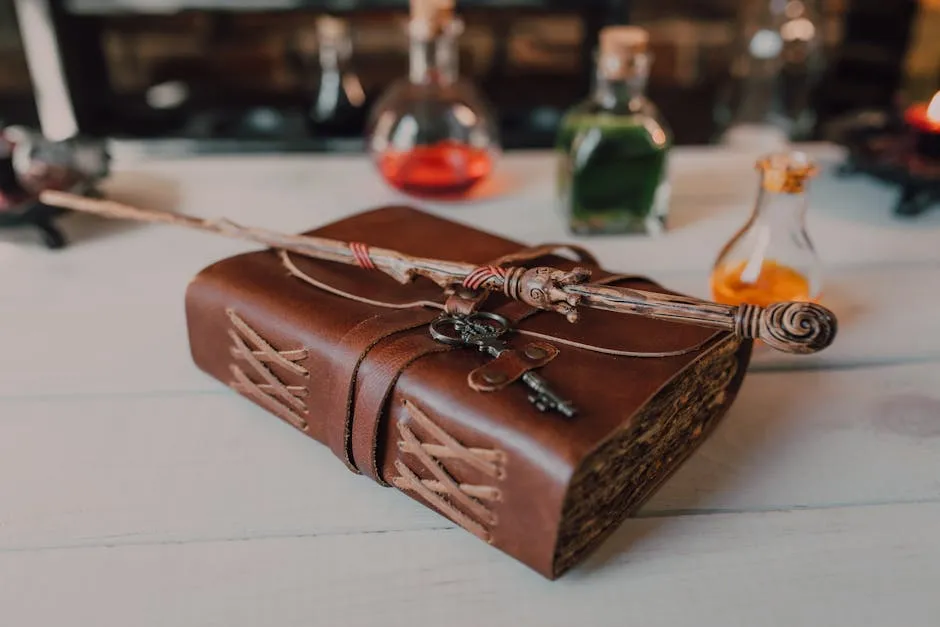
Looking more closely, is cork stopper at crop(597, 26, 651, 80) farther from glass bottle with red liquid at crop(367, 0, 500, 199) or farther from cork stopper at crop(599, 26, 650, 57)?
glass bottle with red liquid at crop(367, 0, 500, 199)

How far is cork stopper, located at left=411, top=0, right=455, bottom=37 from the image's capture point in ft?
3.14

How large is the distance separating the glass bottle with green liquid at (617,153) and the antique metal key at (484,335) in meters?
0.40

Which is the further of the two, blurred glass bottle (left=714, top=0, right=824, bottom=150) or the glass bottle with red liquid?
blurred glass bottle (left=714, top=0, right=824, bottom=150)

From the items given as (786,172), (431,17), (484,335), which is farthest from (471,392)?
(431,17)

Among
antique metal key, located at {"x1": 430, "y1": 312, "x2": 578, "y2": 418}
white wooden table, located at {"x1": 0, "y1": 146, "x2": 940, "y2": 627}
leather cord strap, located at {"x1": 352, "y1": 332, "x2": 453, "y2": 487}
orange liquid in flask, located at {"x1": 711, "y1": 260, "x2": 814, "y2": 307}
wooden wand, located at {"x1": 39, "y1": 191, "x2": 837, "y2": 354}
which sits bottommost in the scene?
white wooden table, located at {"x1": 0, "y1": 146, "x2": 940, "y2": 627}

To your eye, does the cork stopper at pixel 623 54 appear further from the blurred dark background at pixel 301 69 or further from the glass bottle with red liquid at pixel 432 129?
the blurred dark background at pixel 301 69

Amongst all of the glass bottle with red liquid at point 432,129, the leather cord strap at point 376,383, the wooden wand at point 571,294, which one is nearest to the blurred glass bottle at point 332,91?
the glass bottle with red liquid at point 432,129

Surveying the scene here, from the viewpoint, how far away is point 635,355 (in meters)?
0.52

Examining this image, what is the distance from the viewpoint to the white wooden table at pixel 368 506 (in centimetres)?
48

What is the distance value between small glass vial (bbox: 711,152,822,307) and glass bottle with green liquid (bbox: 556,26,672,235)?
197 mm

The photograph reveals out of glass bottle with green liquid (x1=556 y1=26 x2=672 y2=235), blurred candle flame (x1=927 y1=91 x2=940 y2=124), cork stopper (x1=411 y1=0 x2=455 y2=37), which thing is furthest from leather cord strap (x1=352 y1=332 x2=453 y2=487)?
blurred candle flame (x1=927 y1=91 x2=940 y2=124)

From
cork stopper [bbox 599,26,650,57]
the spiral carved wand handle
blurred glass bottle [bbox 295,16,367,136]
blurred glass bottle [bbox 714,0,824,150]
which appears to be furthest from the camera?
blurred glass bottle [bbox 295,16,367,136]

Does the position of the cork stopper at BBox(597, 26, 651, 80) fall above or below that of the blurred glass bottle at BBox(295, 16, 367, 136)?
above

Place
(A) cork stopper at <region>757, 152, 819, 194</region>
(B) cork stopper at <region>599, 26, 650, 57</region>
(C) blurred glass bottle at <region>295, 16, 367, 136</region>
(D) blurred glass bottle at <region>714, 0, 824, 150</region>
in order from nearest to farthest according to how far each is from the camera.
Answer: (A) cork stopper at <region>757, 152, 819, 194</region>
(B) cork stopper at <region>599, 26, 650, 57</region>
(D) blurred glass bottle at <region>714, 0, 824, 150</region>
(C) blurred glass bottle at <region>295, 16, 367, 136</region>
